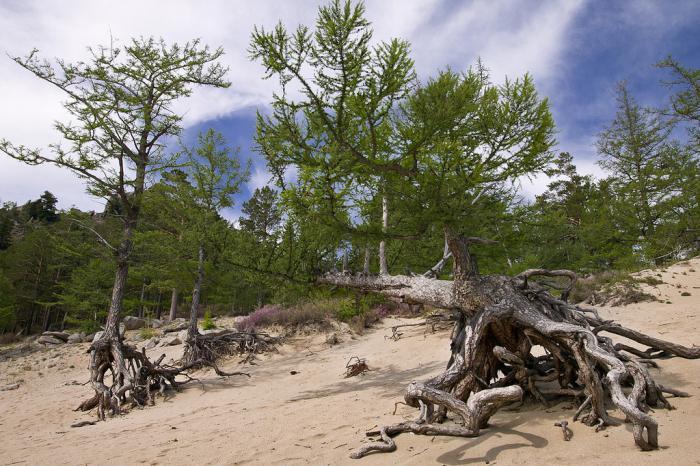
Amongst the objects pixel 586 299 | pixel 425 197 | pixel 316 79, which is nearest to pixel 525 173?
pixel 425 197

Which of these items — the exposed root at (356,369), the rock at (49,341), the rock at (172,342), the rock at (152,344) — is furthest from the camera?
the rock at (49,341)

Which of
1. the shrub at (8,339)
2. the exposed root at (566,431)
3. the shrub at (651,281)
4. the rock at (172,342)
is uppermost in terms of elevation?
the shrub at (651,281)

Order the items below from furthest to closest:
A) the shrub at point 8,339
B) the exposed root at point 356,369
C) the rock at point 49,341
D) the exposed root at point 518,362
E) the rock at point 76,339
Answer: the shrub at point 8,339, the rock at point 76,339, the rock at point 49,341, the exposed root at point 356,369, the exposed root at point 518,362

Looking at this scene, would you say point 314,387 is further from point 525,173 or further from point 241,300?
point 241,300

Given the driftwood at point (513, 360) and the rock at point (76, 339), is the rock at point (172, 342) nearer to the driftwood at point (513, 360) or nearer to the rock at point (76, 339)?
the rock at point (76, 339)

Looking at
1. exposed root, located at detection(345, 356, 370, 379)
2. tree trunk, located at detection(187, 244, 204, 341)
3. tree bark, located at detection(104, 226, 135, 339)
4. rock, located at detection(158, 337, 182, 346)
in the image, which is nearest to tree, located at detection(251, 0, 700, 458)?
exposed root, located at detection(345, 356, 370, 379)

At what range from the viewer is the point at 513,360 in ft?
15.5

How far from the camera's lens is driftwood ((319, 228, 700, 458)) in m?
3.98

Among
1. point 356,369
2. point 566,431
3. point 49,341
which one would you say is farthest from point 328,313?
point 49,341

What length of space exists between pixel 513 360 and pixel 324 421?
2.97m

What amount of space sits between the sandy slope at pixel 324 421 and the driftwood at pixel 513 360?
17cm

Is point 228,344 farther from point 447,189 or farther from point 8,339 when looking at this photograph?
point 8,339

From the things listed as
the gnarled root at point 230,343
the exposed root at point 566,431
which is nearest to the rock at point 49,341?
the gnarled root at point 230,343

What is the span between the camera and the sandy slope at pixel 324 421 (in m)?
3.55
